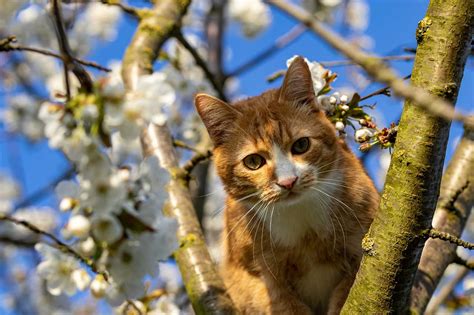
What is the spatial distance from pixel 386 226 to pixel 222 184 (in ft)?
4.76

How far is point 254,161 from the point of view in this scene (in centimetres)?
308

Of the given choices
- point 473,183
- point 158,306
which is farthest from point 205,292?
point 473,183

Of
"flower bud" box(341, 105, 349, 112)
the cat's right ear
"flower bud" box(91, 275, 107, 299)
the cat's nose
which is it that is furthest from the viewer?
the cat's right ear

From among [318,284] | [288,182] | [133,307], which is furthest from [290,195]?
[133,307]

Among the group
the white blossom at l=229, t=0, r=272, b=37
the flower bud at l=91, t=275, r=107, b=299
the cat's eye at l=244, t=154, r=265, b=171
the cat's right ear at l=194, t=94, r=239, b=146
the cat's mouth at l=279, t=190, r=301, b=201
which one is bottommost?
the flower bud at l=91, t=275, r=107, b=299

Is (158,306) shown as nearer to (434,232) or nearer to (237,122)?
(237,122)

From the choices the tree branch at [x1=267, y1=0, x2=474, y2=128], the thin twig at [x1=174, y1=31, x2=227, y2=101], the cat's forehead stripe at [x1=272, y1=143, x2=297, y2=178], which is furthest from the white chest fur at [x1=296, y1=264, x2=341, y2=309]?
the tree branch at [x1=267, y1=0, x2=474, y2=128]

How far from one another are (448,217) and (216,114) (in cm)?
124

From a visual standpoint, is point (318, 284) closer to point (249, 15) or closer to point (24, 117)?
point (24, 117)

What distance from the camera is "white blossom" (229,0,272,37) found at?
7570 mm

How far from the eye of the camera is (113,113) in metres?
1.51

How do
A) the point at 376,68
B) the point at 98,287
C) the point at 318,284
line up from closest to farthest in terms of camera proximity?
the point at 376,68 < the point at 98,287 < the point at 318,284

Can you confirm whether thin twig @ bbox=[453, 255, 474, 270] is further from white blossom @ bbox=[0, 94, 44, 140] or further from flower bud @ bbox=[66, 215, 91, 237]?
white blossom @ bbox=[0, 94, 44, 140]

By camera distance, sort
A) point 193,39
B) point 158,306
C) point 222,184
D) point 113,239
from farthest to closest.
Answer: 1. point 193,39
2. point 222,184
3. point 158,306
4. point 113,239
